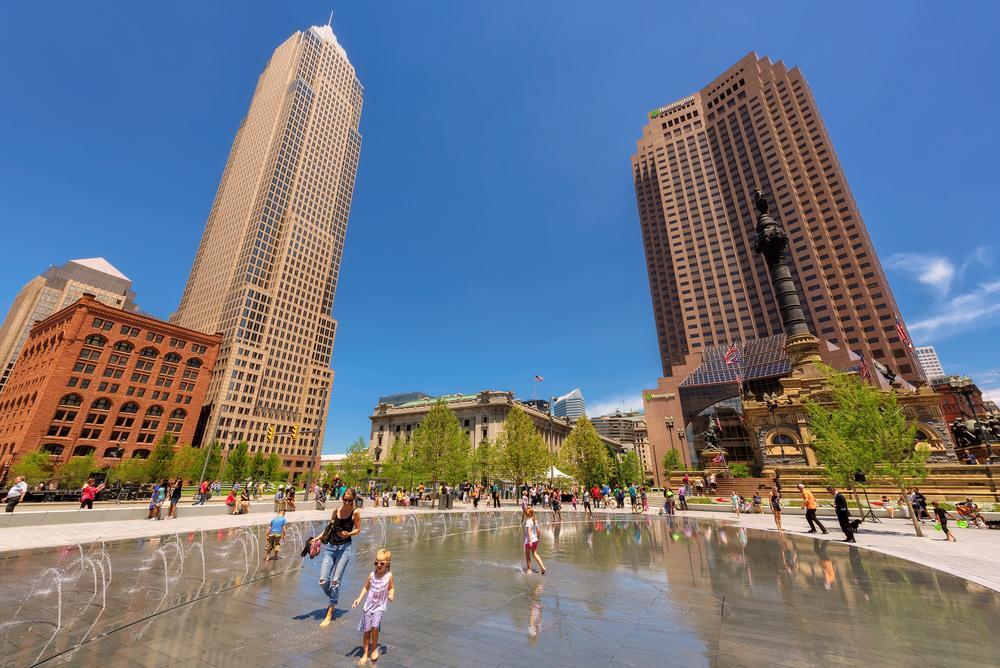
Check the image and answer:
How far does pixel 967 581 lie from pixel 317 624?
45.3ft

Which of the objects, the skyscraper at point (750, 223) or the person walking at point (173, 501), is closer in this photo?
Answer: the person walking at point (173, 501)

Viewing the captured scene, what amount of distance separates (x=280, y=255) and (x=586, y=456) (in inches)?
3672

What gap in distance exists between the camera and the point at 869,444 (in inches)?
789

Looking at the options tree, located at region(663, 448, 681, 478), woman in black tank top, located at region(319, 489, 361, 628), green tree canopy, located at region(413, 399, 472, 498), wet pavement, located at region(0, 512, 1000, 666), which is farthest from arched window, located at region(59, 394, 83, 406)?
tree, located at region(663, 448, 681, 478)

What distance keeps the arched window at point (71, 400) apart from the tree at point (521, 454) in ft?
230

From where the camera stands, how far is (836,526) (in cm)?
2088

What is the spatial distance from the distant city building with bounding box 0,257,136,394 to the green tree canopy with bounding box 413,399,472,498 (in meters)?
126

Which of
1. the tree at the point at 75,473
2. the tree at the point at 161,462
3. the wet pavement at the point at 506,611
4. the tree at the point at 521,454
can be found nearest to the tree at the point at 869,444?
the wet pavement at the point at 506,611

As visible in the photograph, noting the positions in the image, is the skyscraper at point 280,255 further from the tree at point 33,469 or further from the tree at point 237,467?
the tree at point 33,469

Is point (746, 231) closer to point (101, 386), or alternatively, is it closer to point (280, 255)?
point (280, 255)

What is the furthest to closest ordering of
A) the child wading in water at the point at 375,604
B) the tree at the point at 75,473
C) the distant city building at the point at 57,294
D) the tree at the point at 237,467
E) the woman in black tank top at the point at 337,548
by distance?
the distant city building at the point at 57,294, the tree at the point at 237,467, the tree at the point at 75,473, the woman in black tank top at the point at 337,548, the child wading in water at the point at 375,604

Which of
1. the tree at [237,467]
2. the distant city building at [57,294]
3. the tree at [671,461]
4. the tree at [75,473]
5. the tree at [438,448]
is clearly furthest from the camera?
the distant city building at [57,294]

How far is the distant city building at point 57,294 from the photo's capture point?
11806cm

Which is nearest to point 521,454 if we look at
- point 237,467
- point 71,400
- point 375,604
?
point 375,604
